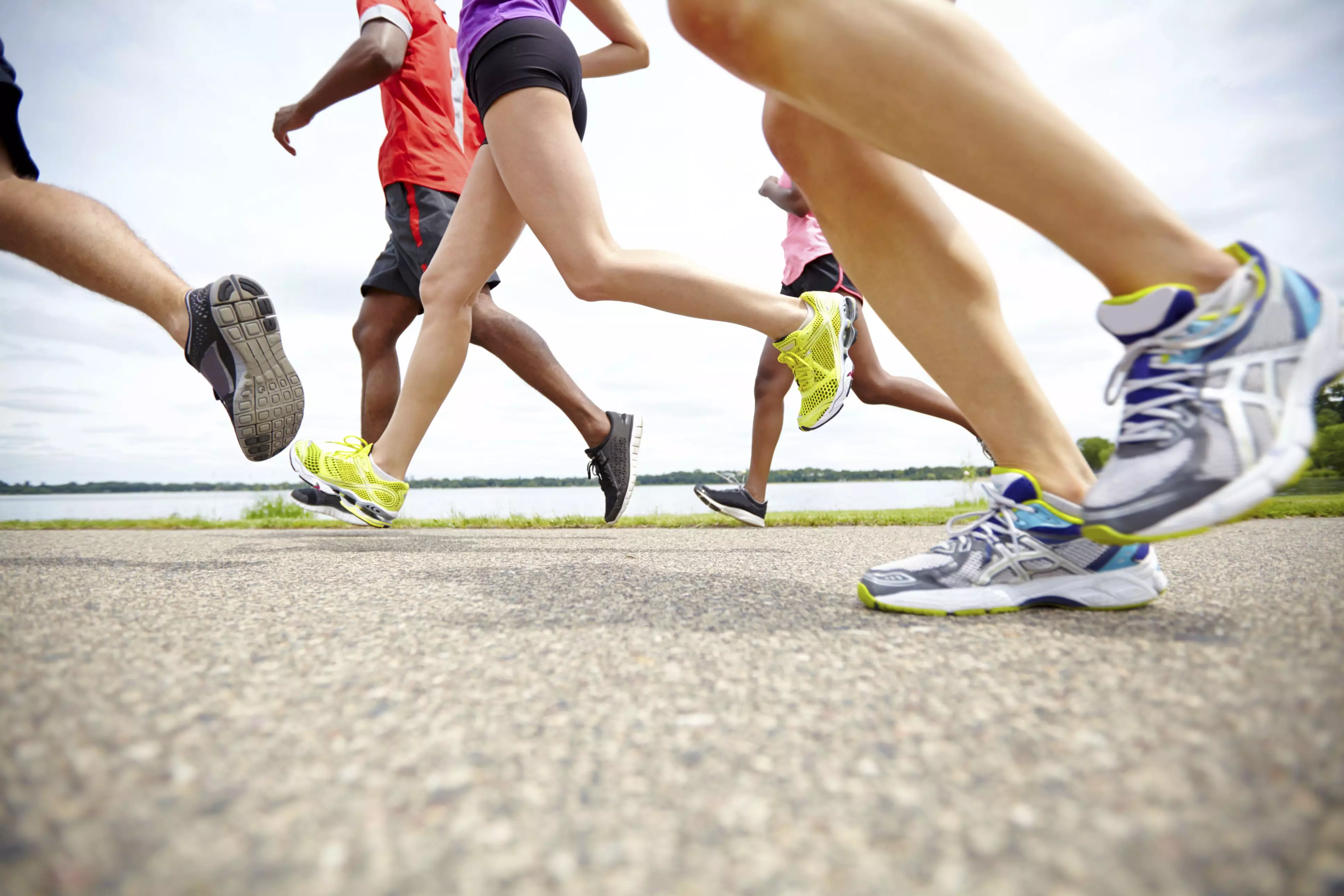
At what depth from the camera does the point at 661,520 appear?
4.27 m

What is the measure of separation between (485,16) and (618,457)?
5.82 feet

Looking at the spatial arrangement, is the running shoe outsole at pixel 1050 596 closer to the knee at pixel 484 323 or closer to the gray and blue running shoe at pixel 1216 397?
the gray and blue running shoe at pixel 1216 397

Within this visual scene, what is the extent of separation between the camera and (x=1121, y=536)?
1040 millimetres

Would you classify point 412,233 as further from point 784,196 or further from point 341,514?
point 784,196

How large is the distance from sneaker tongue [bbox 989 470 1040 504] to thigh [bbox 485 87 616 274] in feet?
4.08

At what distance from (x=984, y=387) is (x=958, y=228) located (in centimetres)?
33

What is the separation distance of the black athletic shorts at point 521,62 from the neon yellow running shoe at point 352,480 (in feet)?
4.35

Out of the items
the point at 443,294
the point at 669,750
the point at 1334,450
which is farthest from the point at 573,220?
the point at 1334,450

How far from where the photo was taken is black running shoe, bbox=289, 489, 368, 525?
270cm

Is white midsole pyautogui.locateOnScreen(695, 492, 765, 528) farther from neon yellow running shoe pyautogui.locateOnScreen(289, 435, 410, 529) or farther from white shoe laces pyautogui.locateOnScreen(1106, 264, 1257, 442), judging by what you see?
white shoe laces pyautogui.locateOnScreen(1106, 264, 1257, 442)

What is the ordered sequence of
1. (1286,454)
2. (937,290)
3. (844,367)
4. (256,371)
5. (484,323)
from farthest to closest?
1. (484,323)
2. (844,367)
3. (256,371)
4. (937,290)
5. (1286,454)

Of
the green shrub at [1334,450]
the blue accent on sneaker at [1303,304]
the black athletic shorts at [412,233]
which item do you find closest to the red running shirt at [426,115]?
the black athletic shorts at [412,233]

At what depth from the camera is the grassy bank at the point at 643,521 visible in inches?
157

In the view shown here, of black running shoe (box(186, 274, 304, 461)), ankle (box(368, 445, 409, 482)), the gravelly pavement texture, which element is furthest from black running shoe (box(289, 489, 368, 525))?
the gravelly pavement texture
